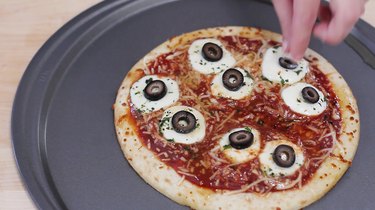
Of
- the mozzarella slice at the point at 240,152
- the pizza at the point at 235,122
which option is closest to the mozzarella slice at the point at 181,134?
the pizza at the point at 235,122

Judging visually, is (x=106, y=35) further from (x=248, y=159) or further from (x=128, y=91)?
(x=248, y=159)

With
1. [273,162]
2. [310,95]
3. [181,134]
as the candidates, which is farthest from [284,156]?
[181,134]

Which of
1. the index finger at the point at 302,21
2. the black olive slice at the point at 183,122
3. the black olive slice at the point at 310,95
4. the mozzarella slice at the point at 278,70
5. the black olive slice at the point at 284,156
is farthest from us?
the mozzarella slice at the point at 278,70

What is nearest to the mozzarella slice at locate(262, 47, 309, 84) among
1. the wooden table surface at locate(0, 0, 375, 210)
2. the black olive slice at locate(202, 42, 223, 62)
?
the black olive slice at locate(202, 42, 223, 62)

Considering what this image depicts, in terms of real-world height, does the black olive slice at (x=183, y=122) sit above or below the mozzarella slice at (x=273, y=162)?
above

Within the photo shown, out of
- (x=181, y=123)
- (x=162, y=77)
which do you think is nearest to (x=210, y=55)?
(x=162, y=77)

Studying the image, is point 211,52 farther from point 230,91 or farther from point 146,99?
point 146,99

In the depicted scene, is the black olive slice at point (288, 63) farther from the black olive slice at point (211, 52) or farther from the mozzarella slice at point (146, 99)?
the mozzarella slice at point (146, 99)
